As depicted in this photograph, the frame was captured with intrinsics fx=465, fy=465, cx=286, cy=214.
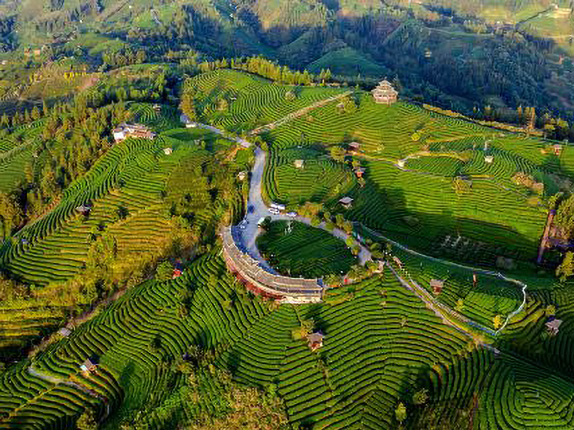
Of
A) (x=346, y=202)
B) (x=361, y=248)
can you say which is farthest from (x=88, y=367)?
(x=346, y=202)

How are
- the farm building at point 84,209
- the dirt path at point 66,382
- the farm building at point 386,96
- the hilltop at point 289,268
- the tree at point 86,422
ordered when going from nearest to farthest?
the hilltop at point 289,268
the tree at point 86,422
the dirt path at point 66,382
the farm building at point 84,209
the farm building at point 386,96

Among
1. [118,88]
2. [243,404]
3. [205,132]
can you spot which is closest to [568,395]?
[243,404]

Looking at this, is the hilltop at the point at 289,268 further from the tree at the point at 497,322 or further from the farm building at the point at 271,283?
the farm building at the point at 271,283

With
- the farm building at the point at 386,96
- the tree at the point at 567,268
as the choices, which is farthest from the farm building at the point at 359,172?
the tree at the point at 567,268

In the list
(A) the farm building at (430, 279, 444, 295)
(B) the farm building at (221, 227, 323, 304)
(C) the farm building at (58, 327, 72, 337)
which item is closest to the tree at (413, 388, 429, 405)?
(A) the farm building at (430, 279, 444, 295)

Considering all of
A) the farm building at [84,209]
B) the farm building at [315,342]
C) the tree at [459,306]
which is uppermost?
the tree at [459,306]

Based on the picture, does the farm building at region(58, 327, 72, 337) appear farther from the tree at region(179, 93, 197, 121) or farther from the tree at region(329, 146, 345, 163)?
the tree at region(179, 93, 197, 121)

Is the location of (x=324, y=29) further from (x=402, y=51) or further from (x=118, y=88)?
(x=118, y=88)

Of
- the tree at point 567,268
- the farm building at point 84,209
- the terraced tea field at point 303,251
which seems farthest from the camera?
the farm building at point 84,209
